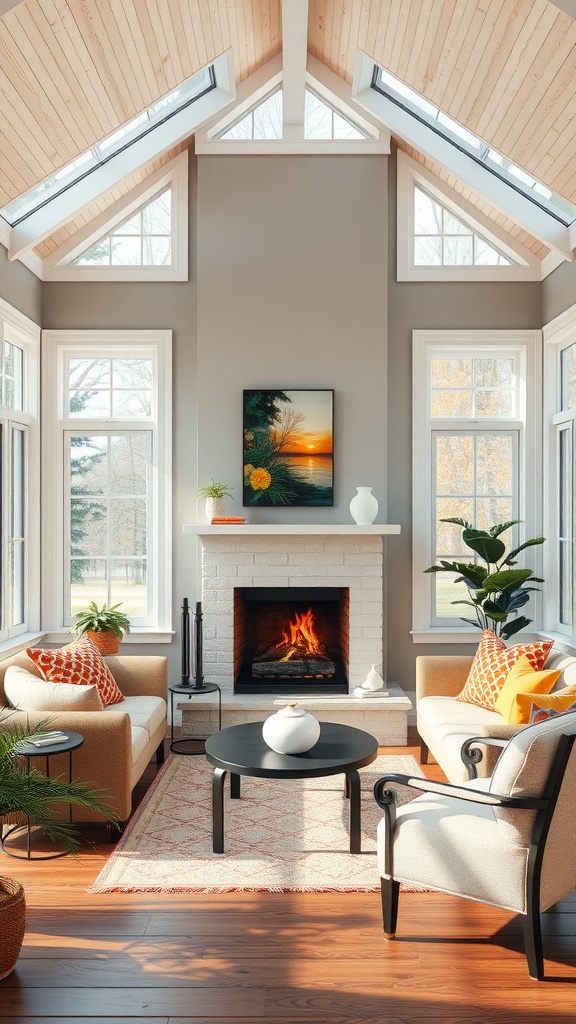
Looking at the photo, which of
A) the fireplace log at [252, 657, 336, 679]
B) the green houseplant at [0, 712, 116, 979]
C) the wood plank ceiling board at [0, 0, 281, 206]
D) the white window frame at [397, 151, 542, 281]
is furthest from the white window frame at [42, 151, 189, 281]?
the green houseplant at [0, 712, 116, 979]

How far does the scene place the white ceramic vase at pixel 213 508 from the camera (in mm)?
5727

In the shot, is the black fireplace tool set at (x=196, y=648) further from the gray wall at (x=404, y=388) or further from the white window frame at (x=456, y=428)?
the white window frame at (x=456, y=428)

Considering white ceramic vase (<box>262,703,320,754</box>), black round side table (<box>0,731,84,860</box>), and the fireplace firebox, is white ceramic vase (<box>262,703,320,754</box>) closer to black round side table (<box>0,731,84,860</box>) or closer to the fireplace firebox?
black round side table (<box>0,731,84,860</box>)

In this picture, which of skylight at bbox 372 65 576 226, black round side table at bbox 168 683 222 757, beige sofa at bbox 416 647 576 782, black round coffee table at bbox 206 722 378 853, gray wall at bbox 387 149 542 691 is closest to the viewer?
black round coffee table at bbox 206 722 378 853

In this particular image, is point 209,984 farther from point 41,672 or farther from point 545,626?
point 545,626

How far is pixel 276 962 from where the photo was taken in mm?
2775

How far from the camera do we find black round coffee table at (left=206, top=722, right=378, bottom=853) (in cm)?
354

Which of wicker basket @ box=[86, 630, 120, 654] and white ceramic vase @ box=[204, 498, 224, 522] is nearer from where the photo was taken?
wicker basket @ box=[86, 630, 120, 654]

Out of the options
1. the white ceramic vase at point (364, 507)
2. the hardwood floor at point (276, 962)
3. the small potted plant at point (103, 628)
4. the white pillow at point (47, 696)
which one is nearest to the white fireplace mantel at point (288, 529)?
the white ceramic vase at point (364, 507)

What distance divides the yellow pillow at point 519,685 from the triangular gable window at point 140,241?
153 inches

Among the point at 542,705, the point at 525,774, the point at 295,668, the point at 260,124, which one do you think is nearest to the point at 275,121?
the point at 260,124

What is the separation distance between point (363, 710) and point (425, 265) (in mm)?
3272

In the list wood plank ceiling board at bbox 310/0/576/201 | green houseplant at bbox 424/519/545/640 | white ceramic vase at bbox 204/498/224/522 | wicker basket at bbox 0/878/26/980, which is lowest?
wicker basket at bbox 0/878/26/980

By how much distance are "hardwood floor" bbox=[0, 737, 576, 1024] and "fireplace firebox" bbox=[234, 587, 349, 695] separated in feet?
8.37
